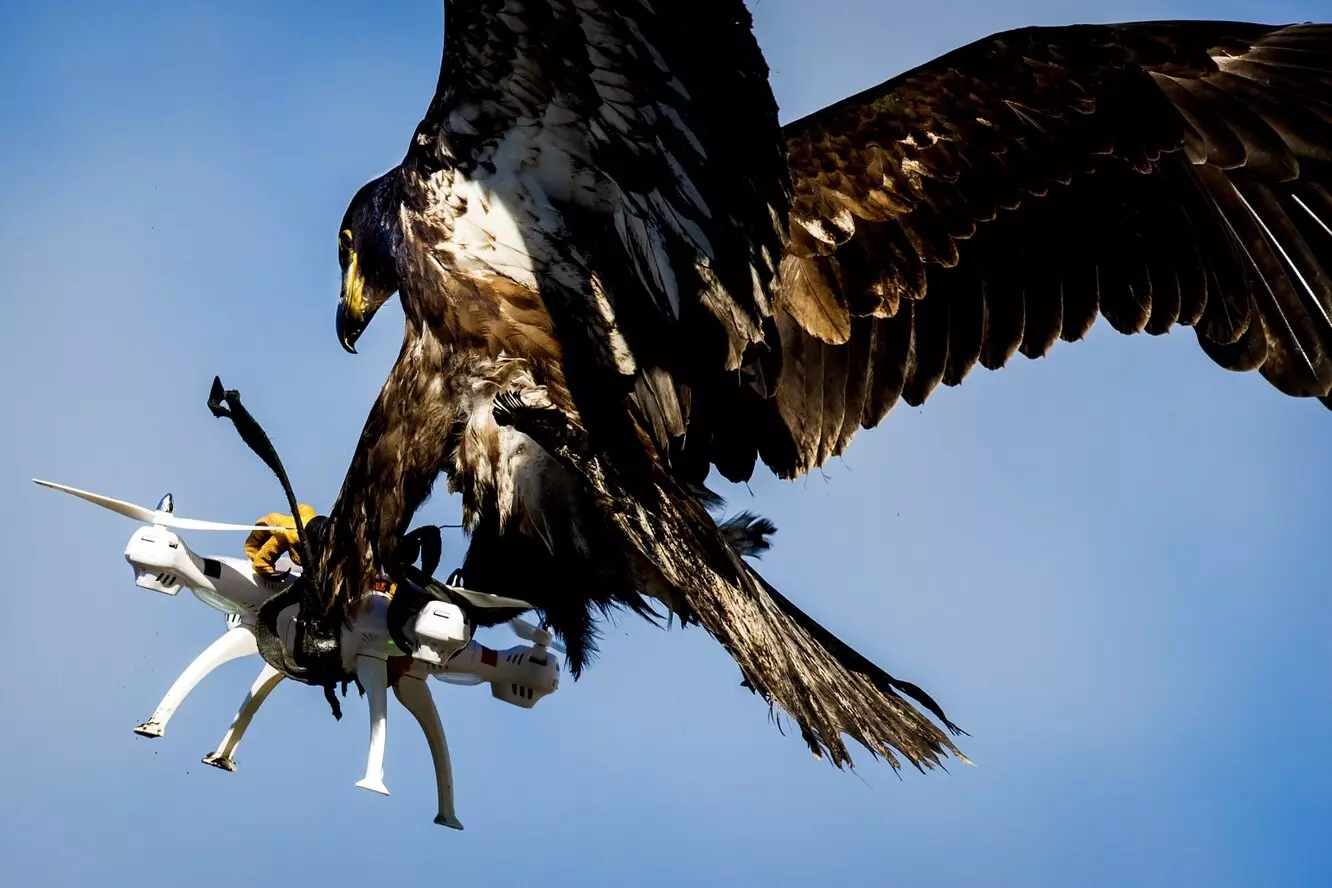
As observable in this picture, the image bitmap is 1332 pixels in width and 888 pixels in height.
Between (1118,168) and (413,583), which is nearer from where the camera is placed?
(413,583)

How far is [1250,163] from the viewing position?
5164mm

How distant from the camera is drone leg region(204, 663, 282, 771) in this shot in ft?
14.7

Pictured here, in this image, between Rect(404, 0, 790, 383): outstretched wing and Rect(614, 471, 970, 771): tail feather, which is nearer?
Rect(404, 0, 790, 383): outstretched wing

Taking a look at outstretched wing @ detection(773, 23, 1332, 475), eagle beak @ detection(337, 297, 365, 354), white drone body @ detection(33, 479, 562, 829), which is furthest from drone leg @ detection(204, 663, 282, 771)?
outstretched wing @ detection(773, 23, 1332, 475)

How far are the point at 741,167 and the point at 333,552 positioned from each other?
1589 millimetres

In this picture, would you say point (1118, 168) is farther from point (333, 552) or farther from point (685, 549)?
point (333, 552)

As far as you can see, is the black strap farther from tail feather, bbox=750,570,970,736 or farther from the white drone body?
tail feather, bbox=750,570,970,736

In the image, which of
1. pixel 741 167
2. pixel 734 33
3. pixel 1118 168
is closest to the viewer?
pixel 734 33

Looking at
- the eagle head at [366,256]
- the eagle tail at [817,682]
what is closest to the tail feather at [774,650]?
the eagle tail at [817,682]

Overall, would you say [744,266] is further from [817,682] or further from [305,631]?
[305,631]

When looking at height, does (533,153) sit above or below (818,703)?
above

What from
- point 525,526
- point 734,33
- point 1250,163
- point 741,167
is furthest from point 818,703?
point 1250,163

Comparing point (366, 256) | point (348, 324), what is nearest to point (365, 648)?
point (348, 324)

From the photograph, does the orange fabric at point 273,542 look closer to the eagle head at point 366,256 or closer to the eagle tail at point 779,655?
the eagle head at point 366,256
